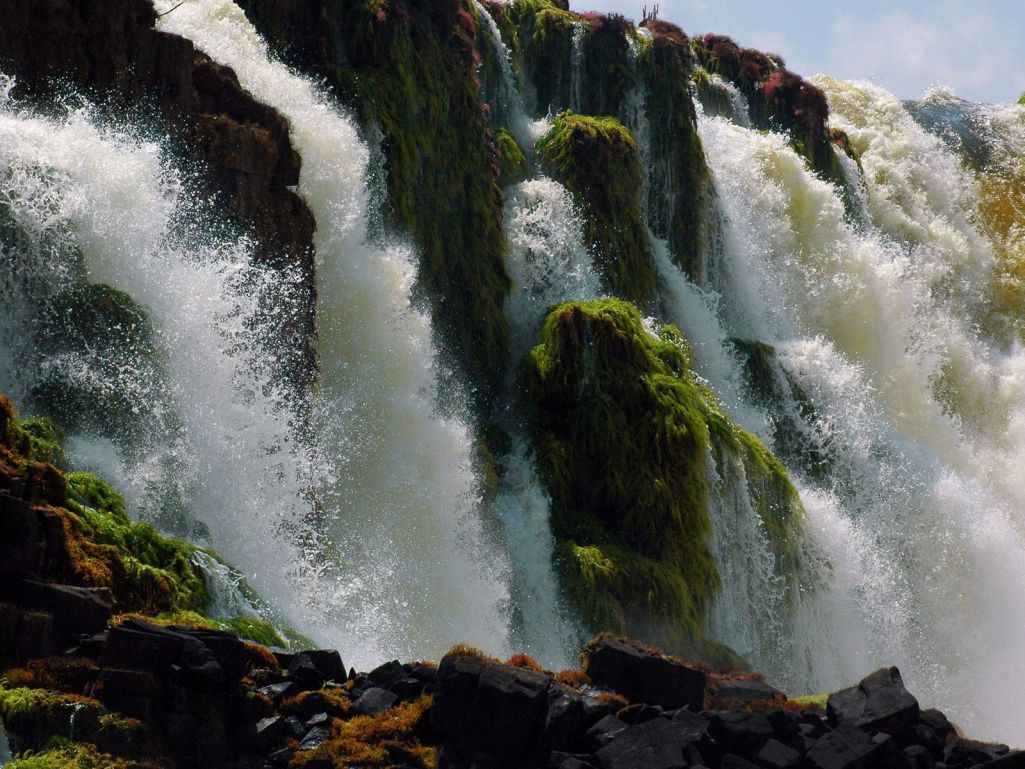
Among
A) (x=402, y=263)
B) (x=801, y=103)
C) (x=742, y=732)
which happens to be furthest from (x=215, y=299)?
(x=801, y=103)

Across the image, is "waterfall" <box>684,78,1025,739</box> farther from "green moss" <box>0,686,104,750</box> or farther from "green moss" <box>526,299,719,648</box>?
"green moss" <box>0,686,104,750</box>

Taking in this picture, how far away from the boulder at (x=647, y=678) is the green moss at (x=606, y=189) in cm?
1436

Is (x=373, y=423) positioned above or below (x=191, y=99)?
below

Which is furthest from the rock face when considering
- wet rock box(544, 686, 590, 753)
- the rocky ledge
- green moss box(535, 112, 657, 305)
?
green moss box(535, 112, 657, 305)

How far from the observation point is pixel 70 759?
28.6 feet

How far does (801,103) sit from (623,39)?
6756 millimetres

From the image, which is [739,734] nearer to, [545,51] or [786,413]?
[786,413]

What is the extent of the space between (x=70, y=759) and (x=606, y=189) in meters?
17.9

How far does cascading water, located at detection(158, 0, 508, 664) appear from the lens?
1664cm

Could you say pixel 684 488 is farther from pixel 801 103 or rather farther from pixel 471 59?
pixel 801 103

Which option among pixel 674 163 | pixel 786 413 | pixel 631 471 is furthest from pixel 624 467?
pixel 674 163

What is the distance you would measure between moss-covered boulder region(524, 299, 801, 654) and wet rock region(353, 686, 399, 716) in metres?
8.30

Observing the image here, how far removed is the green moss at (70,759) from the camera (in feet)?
27.8

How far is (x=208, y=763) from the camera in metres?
9.51
